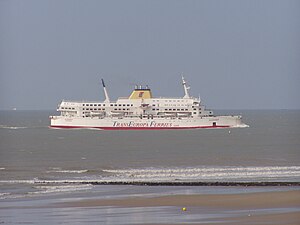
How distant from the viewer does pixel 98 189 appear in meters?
31.3

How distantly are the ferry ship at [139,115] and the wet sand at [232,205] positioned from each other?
72539 millimetres

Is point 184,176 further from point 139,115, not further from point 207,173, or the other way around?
point 139,115

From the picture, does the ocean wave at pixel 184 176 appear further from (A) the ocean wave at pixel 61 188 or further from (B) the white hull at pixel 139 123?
(B) the white hull at pixel 139 123

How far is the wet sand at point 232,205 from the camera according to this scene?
2294 cm

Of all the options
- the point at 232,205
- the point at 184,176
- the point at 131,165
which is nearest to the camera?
the point at 232,205

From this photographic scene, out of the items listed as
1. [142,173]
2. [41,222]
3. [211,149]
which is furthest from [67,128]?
[41,222]

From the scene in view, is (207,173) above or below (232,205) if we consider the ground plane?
above

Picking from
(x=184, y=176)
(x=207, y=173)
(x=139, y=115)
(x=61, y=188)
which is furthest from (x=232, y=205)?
(x=139, y=115)

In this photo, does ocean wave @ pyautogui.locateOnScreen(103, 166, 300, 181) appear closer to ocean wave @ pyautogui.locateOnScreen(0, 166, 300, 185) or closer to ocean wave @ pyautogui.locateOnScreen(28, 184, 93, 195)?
ocean wave @ pyautogui.locateOnScreen(0, 166, 300, 185)

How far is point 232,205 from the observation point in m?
25.8

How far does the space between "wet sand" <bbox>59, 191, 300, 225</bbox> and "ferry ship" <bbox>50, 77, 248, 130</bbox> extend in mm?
72539

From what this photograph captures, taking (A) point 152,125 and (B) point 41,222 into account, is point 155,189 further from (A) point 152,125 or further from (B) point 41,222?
(A) point 152,125

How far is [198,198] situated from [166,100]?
248 feet

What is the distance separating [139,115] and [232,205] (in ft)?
251
